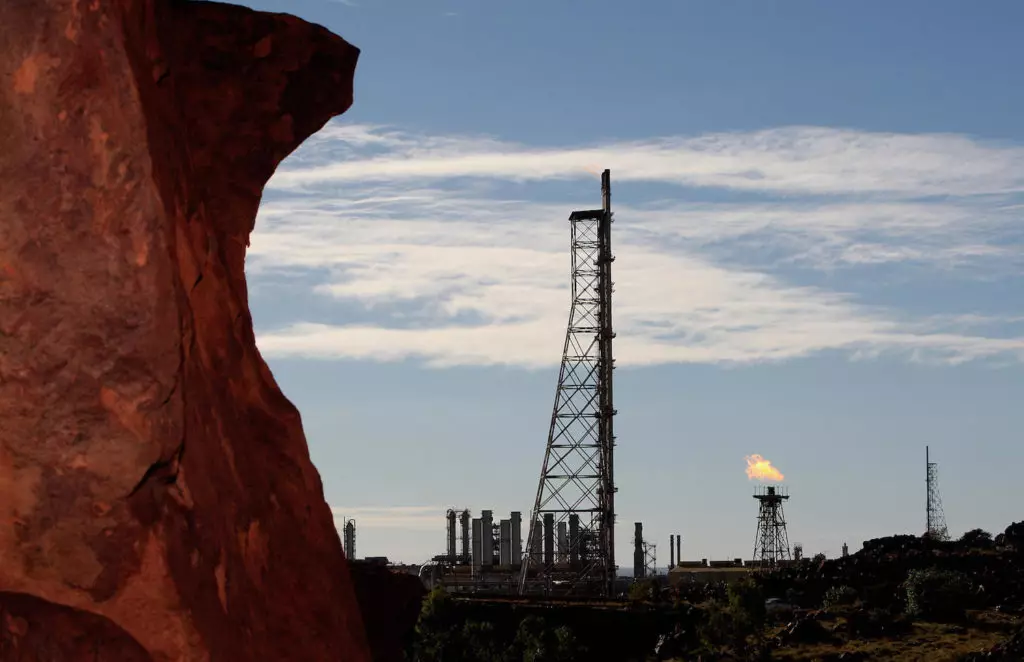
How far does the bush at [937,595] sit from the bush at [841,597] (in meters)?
3.14

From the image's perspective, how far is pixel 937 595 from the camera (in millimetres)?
75000

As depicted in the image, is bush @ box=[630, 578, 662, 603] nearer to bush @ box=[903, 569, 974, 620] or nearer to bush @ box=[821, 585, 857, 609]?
bush @ box=[821, 585, 857, 609]

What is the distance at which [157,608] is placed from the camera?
28.5ft

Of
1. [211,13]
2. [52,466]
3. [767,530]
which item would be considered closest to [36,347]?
[52,466]

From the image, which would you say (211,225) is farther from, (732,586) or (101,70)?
(732,586)

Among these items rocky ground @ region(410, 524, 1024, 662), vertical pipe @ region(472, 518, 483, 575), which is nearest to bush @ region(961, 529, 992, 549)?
rocky ground @ region(410, 524, 1024, 662)

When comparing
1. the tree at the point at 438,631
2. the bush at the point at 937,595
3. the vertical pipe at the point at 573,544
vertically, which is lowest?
the tree at the point at 438,631

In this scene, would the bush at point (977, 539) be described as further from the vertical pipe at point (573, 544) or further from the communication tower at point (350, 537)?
the communication tower at point (350, 537)

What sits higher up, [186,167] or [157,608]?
[186,167]

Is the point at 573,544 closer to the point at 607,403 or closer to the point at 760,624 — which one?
the point at 607,403

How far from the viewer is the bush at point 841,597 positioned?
80688mm

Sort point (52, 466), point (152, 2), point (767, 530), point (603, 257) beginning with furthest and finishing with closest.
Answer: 1. point (767, 530)
2. point (603, 257)
3. point (152, 2)
4. point (52, 466)

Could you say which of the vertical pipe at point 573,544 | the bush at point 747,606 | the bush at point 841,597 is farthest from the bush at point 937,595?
the vertical pipe at point 573,544

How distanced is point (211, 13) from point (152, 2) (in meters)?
1.12
